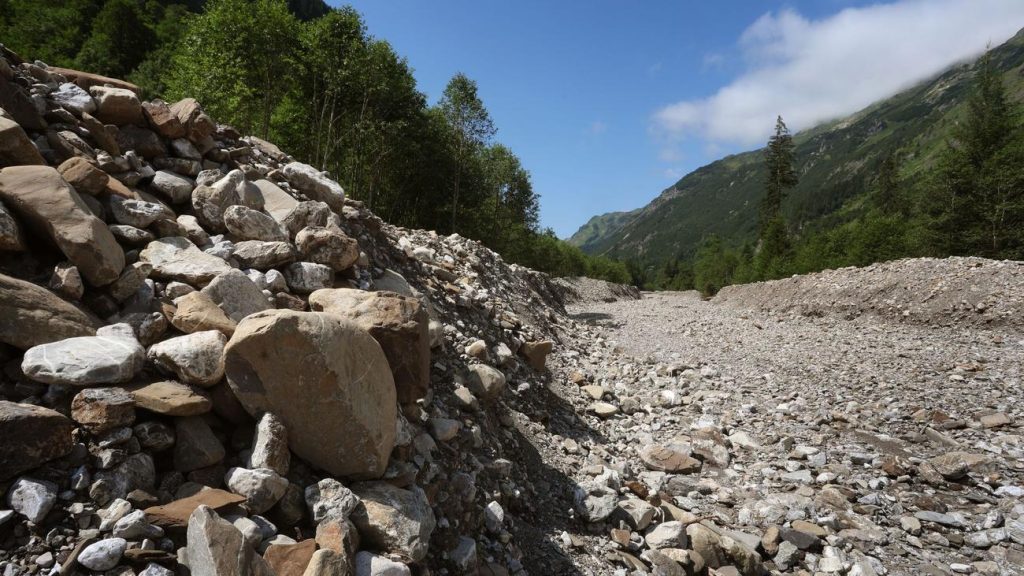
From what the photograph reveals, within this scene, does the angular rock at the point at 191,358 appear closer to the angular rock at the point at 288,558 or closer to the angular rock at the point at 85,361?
the angular rock at the point at 85,361

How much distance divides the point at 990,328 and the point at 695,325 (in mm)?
9557

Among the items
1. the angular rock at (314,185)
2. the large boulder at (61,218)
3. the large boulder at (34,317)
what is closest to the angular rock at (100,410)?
the large boulder at (34,317)

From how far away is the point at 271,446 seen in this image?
2.98m

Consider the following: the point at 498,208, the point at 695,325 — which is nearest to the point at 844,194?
the point at 498,208

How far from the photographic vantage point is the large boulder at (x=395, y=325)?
13.7 ft

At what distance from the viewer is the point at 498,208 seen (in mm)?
42750

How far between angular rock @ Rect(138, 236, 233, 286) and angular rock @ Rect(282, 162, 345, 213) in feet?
8.93

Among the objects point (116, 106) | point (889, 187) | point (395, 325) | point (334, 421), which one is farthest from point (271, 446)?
point (889, 187)

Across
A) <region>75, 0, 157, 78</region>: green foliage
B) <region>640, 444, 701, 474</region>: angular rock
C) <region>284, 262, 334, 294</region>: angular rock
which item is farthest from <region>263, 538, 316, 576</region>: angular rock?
<region>75, 0, 157, 78</region>: green foliage

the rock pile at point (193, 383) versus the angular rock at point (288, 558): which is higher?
the rock pile at point (193, 383)

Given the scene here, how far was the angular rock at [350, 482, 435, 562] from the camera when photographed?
299cm

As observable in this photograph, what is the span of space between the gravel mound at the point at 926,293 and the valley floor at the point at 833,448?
88 centimetres

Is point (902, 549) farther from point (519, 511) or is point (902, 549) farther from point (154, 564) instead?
point (154, 564)

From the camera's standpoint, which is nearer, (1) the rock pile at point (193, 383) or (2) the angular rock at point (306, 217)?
(1) the rock pile at point (193, 383)
